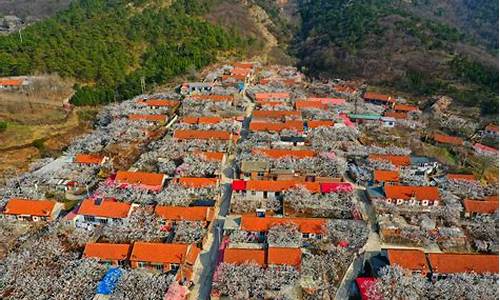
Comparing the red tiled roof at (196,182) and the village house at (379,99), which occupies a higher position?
the red tiled roof at (196,182)

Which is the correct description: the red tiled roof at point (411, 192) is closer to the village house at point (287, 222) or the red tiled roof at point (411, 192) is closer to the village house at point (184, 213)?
the village house at point (287, 222)

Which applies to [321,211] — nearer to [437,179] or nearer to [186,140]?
[437,179]

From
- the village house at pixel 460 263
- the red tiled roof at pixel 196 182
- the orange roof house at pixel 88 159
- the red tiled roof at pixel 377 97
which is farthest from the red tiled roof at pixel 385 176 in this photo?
the red tiled roof at pixel 377 97

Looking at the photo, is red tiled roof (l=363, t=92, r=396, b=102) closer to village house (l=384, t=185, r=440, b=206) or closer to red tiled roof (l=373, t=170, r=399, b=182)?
red tiled roof (l=373, t=170, r=399, b=182)

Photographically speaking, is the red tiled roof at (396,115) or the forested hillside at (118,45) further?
the forested hillside at (118,45)

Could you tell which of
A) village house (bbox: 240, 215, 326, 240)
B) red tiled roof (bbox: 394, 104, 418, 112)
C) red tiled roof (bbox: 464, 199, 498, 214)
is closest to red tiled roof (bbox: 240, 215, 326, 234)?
village house (bbox: 240, 215, 326, 240)

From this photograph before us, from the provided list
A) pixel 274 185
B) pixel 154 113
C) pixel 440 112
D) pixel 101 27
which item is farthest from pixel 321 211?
pixel 101 27

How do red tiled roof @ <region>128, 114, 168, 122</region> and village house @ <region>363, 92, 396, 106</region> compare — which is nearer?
red tiled roof @ <region>128, 114, 168, 122</region>
